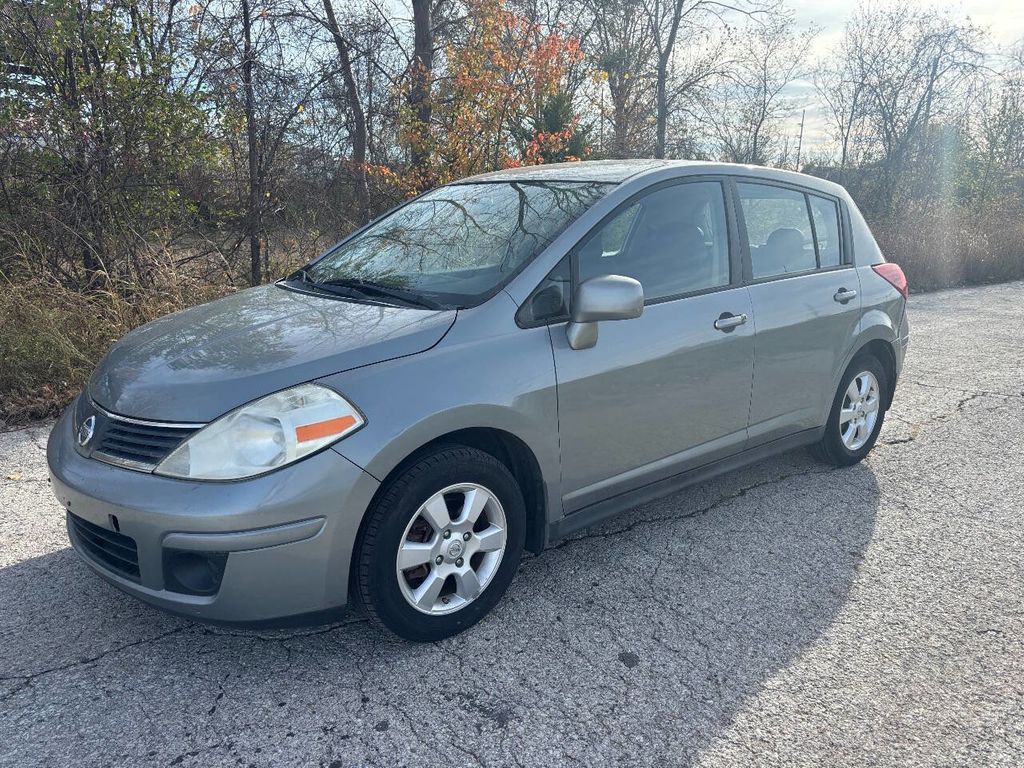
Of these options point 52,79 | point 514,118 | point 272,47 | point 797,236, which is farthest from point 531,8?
point 797,236

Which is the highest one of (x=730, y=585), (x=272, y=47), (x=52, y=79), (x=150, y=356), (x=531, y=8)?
(x=531, y=8)

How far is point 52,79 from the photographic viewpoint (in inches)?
278

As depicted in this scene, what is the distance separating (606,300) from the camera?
288cm

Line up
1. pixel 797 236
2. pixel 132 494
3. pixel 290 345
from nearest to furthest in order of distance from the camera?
pixel 132 494 → pixel 290 345 → pixel 797 236

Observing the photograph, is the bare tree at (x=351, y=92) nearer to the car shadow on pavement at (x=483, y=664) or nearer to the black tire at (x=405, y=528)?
the car shadow on pavement at (x=483, y=664)

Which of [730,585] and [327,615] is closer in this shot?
[327,615]

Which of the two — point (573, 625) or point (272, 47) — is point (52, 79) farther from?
point (573, 625)

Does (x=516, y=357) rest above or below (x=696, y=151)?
below

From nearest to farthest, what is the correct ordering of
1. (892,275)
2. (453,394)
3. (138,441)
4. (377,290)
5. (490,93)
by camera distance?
(138,441) < (453,394) < (377,290) < (892,275) < (490,93)

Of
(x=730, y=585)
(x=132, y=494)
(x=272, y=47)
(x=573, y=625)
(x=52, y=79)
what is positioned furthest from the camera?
(x=272, y=47)

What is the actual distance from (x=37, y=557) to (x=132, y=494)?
54.4 inches

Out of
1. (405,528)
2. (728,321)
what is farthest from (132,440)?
(728,321)

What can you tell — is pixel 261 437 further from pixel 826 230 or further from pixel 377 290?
pixel 826 230

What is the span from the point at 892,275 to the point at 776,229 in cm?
111
